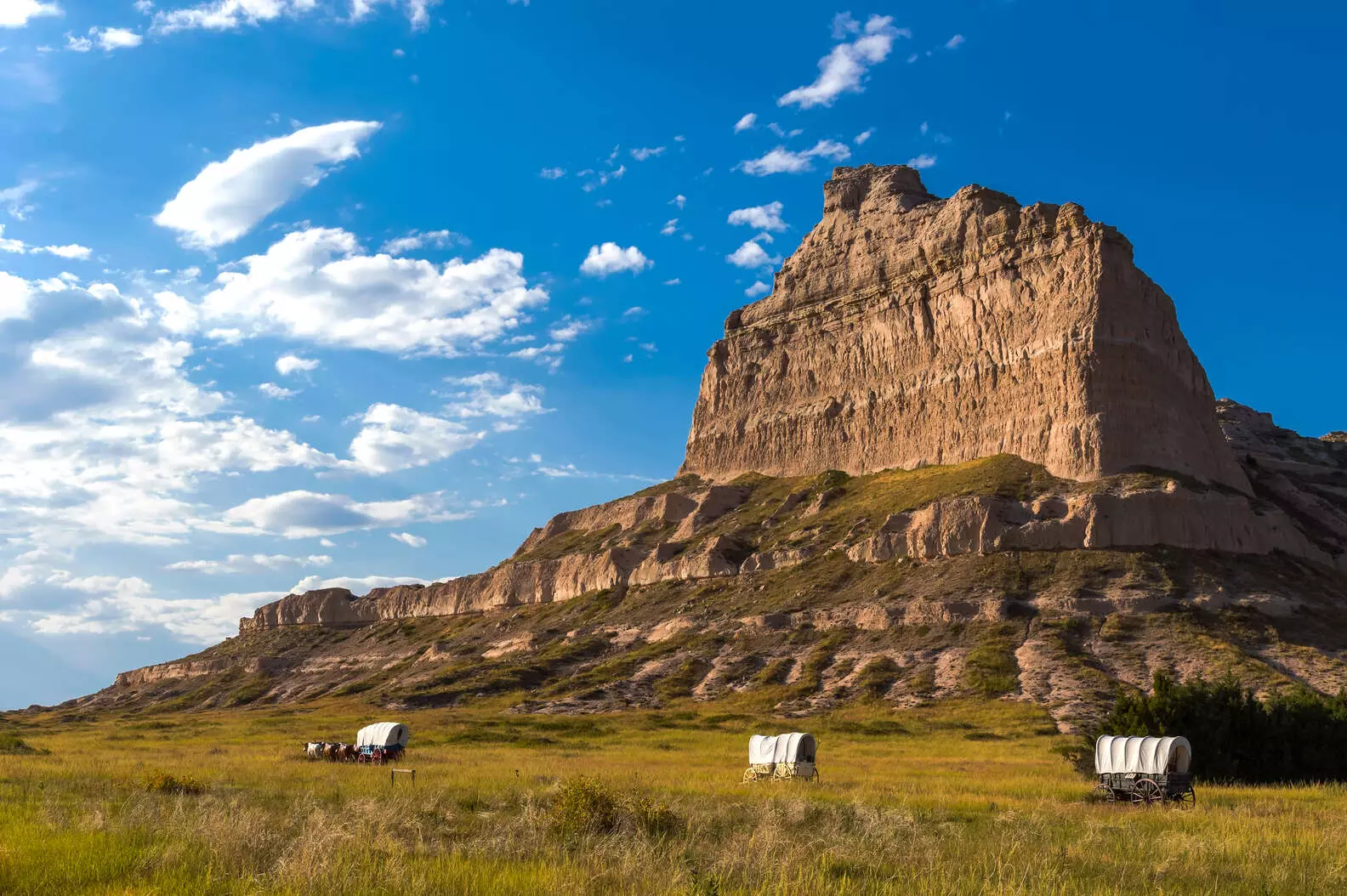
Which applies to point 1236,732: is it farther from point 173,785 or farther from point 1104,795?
point 173,785

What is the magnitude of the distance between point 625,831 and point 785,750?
13973 mm

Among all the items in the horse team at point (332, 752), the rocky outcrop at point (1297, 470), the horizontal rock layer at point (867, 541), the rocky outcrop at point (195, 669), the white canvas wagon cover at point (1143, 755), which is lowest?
the rocky outcrop at point (195, 669)

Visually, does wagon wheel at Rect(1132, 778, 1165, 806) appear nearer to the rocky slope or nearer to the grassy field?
the grassy field

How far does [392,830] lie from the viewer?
47.6 feet

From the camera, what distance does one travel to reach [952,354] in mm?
105500

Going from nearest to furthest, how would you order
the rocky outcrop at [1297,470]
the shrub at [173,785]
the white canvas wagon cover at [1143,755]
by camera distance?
the shrub at [173,785] → the white canvas wagon cover at [1143,755] → the rocky outcrop at [1297,470]

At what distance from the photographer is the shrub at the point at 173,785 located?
2105 cm

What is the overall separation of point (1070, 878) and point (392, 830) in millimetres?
8909

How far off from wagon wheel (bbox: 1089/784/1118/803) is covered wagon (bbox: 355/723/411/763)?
21.2 metres

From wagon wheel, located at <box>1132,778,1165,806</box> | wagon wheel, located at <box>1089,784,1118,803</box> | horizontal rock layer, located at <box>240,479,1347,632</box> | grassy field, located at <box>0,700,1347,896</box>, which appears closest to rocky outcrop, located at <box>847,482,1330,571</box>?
horizontal rock layer, located at <box>240,479,1347,632</box>

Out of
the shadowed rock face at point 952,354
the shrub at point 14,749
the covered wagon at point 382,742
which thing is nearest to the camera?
the covered wagon at point 382,742

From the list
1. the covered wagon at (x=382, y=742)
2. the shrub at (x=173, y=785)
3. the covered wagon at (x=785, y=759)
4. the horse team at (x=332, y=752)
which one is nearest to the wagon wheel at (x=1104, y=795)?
the covered wagon at (x=785, y=759)

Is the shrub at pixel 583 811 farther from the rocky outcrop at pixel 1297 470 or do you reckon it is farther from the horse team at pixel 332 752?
the rocky outcrop at pixel 1297 470

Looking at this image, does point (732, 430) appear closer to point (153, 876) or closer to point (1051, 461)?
point (1051, 461)
